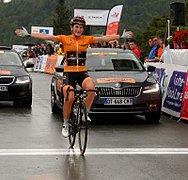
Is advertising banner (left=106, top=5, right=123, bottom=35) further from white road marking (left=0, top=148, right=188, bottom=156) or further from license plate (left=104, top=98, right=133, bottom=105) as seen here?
white road marking (left=0, top=148, right=188, bottom=156)

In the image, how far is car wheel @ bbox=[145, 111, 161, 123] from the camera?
1175 cm

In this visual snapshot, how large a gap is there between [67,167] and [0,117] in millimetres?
5574

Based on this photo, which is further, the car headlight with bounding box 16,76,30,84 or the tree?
the tree

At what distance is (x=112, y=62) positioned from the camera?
1270cm

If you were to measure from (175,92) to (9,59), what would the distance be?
5283 mm

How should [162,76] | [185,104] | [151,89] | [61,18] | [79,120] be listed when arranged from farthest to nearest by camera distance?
[61,18]
[162,76]
[185,104]
[151,89]
[79,120]

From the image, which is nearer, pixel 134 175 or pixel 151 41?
pixel 134 175

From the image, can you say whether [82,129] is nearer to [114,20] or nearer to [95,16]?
[114,20]

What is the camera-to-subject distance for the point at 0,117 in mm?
12492

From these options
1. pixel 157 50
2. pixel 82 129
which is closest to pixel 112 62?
pixel 82 129

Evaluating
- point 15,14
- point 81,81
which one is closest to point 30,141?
point 81,81

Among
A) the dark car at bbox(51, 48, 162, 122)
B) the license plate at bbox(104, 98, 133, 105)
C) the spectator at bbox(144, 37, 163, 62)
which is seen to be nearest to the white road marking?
the dark car at bbox(51, 48, 162, 122)

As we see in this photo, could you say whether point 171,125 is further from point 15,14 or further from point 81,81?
point 15,14

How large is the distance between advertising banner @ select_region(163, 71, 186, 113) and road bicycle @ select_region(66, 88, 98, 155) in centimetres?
437
